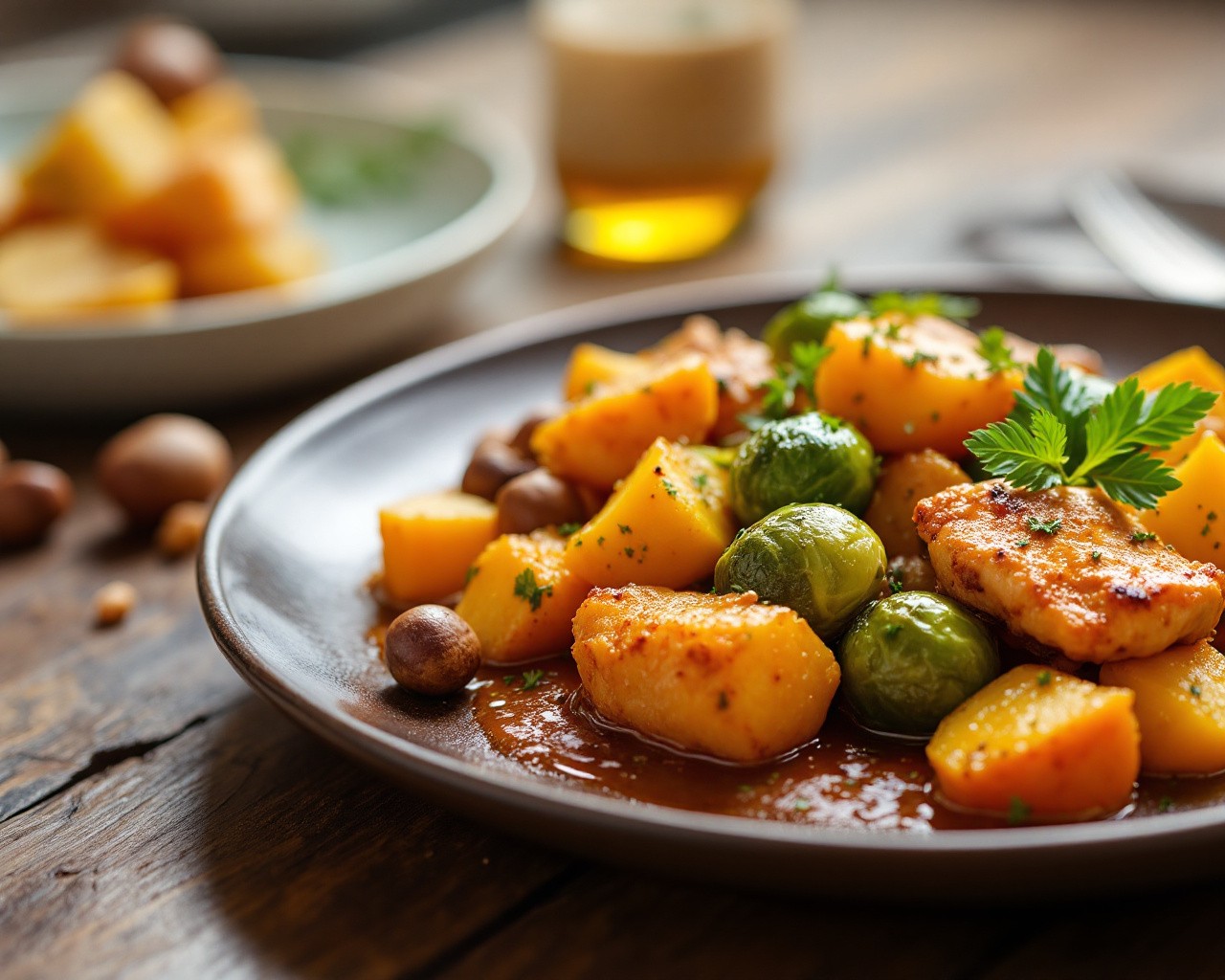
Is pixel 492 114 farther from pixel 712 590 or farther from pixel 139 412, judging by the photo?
pixel 712 590

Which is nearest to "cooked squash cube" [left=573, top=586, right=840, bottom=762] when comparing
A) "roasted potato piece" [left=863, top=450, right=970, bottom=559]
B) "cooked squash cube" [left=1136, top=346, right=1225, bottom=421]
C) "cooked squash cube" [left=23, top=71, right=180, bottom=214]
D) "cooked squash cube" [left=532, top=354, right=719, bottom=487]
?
"roasted potato piece" [left=863, top=450, right=970, bottom=559]

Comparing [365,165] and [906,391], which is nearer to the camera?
[906,391]

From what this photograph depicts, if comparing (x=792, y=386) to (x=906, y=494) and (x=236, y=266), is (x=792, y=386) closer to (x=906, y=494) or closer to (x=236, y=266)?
(x=906, y=494)

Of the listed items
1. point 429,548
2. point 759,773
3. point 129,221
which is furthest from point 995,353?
point 129,221

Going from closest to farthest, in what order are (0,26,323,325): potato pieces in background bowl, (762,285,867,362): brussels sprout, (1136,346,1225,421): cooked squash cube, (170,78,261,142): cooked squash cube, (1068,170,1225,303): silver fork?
(1136,346,1225,421): cooked squash cube, (762,285,867,362): brussels sprout, (1068,170,1225,303): silver fork, (0,26,323,325): potato pieces in background bowl, (170,78,261,142): cooked squash cube

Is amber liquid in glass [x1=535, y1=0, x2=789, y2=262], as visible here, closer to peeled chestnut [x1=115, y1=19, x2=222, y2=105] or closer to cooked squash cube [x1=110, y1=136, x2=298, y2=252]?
cooked squash cube [x1=110, y1=136, x2=298, y2=252]

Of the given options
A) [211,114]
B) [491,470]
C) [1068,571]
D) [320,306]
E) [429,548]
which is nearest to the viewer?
[1068,571]

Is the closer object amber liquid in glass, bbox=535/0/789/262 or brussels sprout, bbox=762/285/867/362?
brussels sprout, bbox=762/285/867/362
